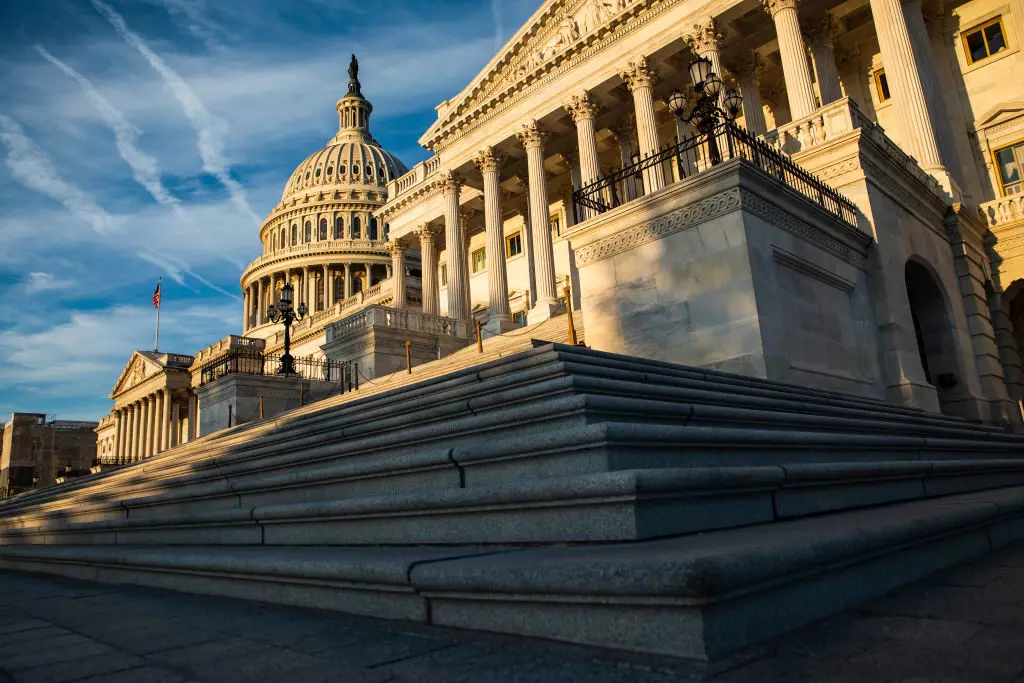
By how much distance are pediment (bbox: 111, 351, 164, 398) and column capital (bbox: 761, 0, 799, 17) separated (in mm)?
67546

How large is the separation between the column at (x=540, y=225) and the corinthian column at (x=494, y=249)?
149cm

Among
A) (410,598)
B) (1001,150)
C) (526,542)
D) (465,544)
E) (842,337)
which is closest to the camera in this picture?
(410,598)

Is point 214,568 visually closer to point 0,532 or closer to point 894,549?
point 894,549

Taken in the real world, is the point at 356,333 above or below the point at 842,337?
above

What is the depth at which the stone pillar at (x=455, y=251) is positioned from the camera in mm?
36094

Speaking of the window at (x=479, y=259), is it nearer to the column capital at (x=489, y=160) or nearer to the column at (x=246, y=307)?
the column capital at (x=489, y=160)

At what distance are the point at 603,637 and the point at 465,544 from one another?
1.81 m

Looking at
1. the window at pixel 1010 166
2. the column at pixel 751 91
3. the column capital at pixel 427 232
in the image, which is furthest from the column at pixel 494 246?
the window at pixel 1010 166

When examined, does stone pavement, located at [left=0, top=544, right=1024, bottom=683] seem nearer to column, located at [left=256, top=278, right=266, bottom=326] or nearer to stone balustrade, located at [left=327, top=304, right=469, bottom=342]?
stone balustrade, located at [left=327, top=304, right=469, bottom=342]

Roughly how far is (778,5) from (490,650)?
2819 cm

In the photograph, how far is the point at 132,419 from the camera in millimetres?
80938

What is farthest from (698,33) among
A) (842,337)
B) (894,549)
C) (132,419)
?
(132,419)

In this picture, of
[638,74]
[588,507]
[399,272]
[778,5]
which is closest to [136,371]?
[399,272]

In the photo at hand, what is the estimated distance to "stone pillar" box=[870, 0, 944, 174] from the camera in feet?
71.6
